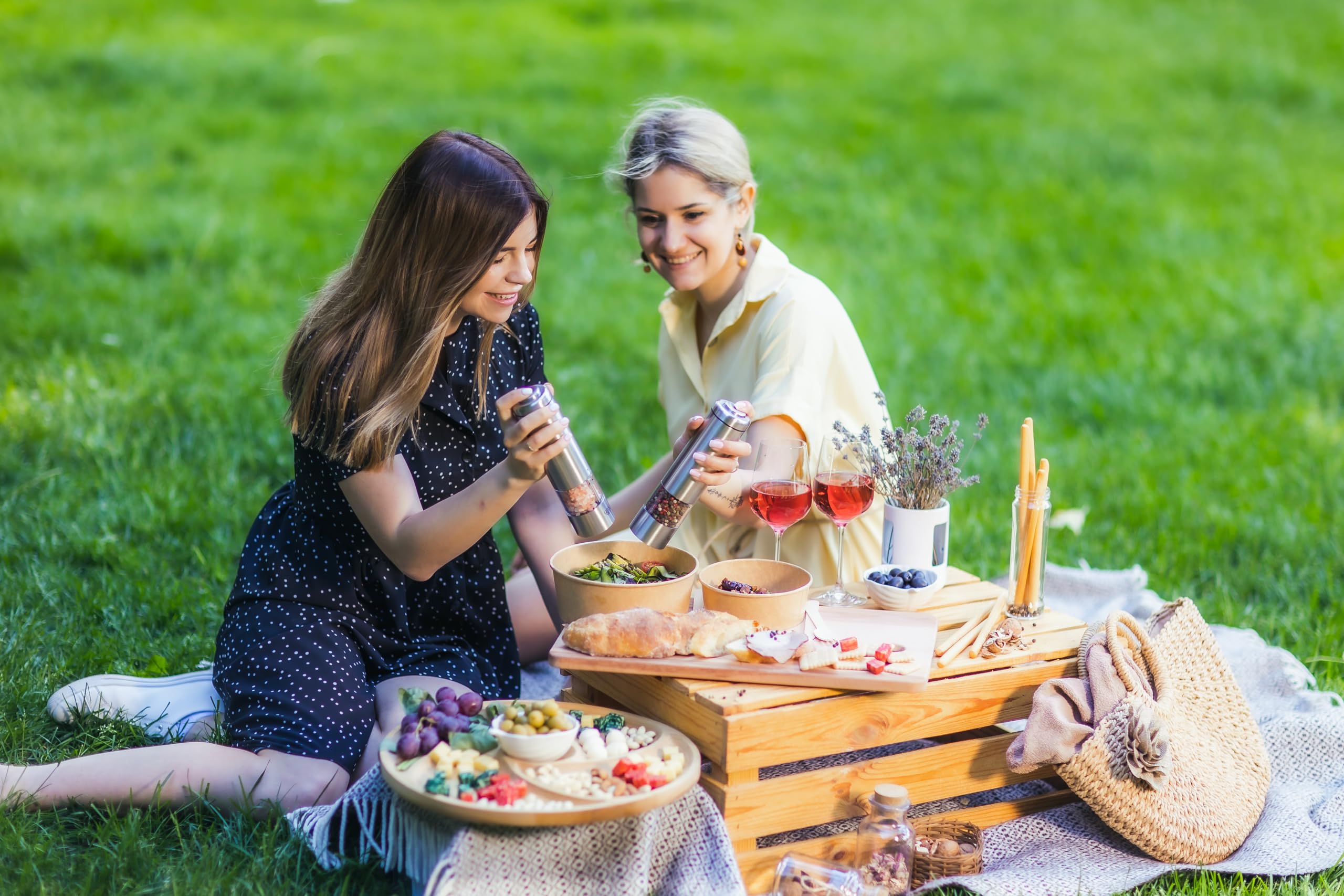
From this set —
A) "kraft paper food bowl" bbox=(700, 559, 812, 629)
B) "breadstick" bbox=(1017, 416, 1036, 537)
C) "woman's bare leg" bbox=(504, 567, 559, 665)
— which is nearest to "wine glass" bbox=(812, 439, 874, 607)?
"kraft paper food bowl" bbox=(700, 559, 812, 629)

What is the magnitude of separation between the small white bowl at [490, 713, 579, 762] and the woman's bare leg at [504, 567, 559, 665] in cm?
155

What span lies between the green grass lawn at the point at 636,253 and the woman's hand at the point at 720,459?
116 cm

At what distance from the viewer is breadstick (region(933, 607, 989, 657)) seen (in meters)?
3.05

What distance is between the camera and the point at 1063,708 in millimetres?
3006

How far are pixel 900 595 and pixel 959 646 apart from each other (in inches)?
8.1

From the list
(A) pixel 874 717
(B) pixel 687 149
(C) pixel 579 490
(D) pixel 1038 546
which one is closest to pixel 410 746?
(C) pixel 579 490

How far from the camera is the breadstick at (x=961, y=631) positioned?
305 cm

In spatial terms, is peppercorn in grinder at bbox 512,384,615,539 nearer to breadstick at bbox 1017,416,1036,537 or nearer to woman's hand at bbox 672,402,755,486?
woman's hand at bbox 672,402,755,486

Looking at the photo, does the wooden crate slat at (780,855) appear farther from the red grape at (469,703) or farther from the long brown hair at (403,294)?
the long brown hair at (403,294)

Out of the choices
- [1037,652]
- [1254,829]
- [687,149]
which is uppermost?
[687,149]

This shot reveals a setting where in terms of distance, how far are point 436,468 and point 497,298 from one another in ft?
1.74

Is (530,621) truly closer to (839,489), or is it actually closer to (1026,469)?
(839,489)

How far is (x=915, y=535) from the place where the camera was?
3.29 m

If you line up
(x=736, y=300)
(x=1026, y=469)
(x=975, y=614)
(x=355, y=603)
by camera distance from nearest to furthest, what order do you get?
(x=1026, y=469) < (x=975, y=614) < (x=355, y=603) < (x=736, y=300)
